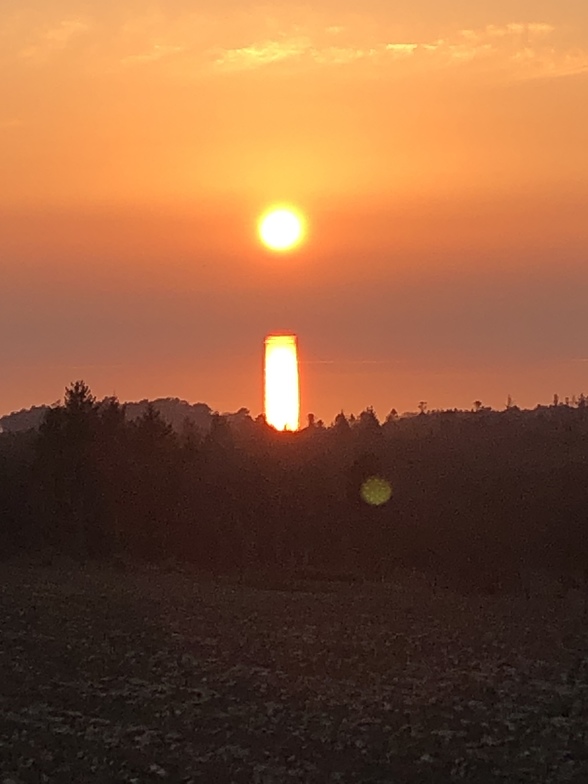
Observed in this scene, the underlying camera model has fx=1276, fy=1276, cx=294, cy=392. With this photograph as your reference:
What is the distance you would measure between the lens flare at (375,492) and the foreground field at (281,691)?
92.8 feet

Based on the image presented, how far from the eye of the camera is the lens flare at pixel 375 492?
78500 millimetres

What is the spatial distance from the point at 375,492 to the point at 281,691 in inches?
2032

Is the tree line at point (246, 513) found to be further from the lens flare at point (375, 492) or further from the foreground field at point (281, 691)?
the foreground field at point (281, 691)

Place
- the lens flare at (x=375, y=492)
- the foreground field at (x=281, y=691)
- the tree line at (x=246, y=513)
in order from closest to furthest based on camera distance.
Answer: the foreground field at (x=281, y=691), the tree line at (x=246, y=513), the lens flare at (x=375, y=492)

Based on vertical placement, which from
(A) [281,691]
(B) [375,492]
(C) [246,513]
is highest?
(B) [375,492]

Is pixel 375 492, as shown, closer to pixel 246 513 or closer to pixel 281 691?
pixel 246 513

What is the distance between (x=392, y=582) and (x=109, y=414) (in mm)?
23095

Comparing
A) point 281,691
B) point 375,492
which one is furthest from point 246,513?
point 281,691

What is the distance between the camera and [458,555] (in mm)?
70500

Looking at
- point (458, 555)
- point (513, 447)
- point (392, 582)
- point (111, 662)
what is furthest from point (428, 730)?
point (513, 447)

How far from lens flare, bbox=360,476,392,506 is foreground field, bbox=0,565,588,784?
28.3 meters

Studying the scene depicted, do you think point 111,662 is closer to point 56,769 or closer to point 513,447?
point 56,769

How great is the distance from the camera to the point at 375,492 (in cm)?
8081

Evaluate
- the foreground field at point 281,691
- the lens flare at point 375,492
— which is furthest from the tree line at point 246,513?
the foreground field at point 281,691
